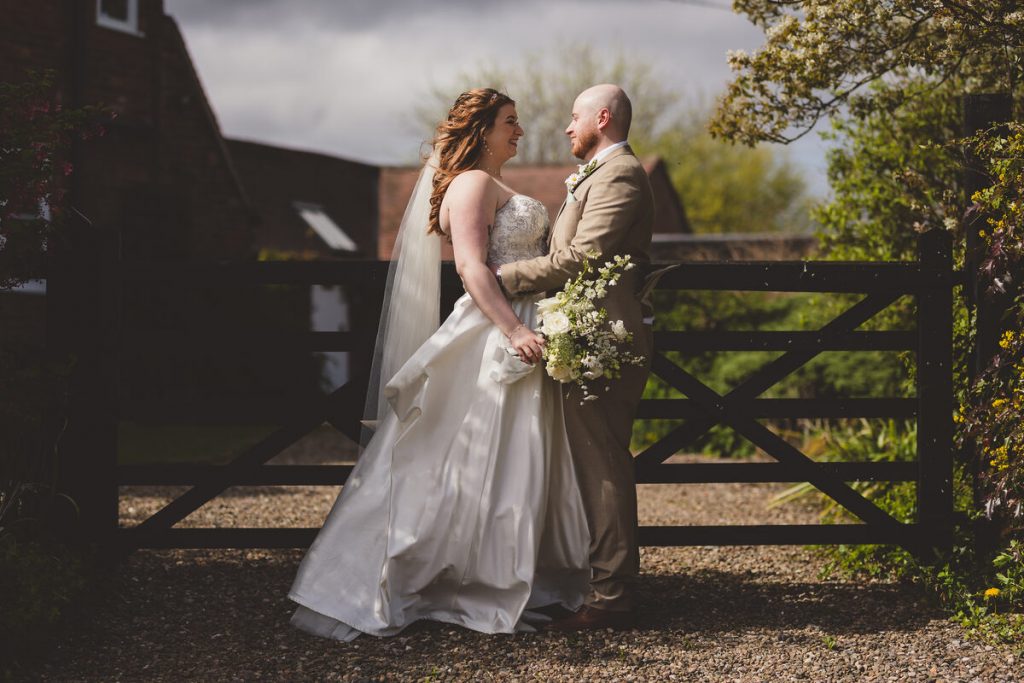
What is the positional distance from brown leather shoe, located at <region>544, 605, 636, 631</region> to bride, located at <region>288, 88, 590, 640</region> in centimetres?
19

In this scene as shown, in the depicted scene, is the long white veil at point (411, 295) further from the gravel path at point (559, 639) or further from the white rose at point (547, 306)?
the gravel path at point (559, 639)

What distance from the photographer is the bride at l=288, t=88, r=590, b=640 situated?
14.7ft

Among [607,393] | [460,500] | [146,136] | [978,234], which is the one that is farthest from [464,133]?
[146,136]

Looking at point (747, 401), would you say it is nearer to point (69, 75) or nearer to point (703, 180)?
point (69, 75)

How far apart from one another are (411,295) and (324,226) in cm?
3002

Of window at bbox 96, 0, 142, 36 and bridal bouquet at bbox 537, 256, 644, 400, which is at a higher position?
window at bbox 96, 0, 142, 36

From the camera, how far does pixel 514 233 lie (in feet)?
15.2

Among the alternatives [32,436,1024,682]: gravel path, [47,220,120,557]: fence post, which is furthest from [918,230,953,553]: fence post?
[47,220,120,557]: fence post

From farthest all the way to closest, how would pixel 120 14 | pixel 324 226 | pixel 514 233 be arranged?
pixel 324 226 → pixel 120 14 → pixel 514 233

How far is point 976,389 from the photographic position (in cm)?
482

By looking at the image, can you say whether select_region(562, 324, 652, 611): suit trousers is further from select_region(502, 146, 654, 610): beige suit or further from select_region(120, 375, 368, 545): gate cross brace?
select_region(120, 375, 368, 545): gate cross brace

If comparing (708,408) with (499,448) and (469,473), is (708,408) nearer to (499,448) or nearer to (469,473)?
(499,448)

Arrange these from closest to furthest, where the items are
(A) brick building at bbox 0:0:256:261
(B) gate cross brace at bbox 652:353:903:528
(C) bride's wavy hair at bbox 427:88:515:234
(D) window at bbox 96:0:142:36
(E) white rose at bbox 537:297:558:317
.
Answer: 1. (E) white rose at bbox 537:297:558:317
2. (C) bride's wavy hair at bbox 427:88:515:234
3. (B) gate cross brace at bbox 652:353:903:528
4. (A) brick building at bbox 0:0:256:261
5. (D) window at bbox 96:0:142:36

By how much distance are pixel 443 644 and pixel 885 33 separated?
159 inches
